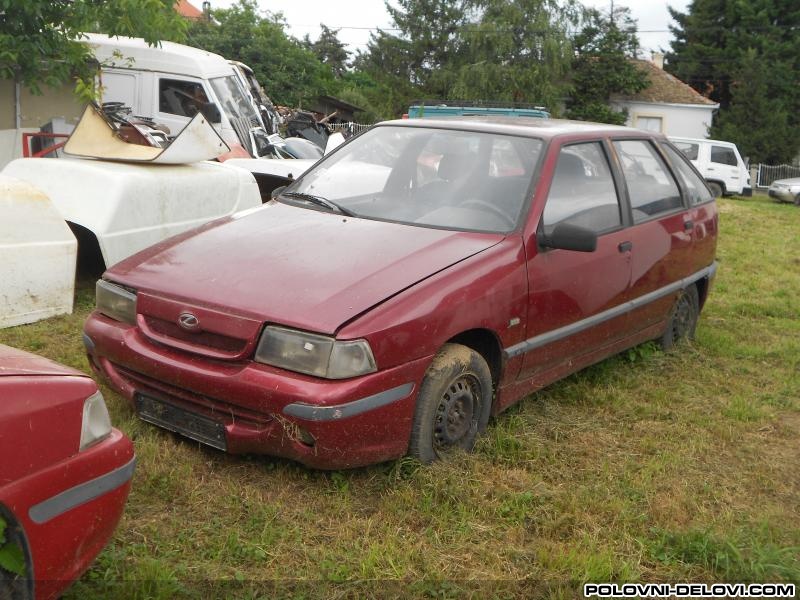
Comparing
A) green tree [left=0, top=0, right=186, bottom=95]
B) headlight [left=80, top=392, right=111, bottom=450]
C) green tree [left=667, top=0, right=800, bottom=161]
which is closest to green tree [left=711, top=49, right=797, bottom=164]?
green tree [left=667, top=0, right=800, bottom=161]

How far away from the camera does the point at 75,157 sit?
6.95 meters

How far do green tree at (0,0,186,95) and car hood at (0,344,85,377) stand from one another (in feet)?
23.1

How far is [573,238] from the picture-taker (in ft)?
13.7

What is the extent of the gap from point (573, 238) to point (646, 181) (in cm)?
151

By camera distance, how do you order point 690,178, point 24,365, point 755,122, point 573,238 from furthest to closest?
point 755,122 < point 690,178 < point 573,238 < point 24,365

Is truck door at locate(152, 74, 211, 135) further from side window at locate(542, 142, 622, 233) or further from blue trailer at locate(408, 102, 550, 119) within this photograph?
side window at locate(542, 142, 622, 233)

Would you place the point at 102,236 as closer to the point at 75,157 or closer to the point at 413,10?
the point at 75,157

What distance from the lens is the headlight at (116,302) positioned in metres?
3.87

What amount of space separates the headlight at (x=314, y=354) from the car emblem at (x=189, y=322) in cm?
31

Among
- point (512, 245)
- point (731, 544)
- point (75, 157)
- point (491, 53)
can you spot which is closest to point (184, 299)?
point (512, 245)

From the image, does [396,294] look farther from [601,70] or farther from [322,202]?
[601,70]

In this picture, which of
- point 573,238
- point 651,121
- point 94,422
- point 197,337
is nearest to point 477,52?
point 651,121

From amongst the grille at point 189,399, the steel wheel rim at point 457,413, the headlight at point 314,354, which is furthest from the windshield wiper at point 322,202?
the grille at point 189,399

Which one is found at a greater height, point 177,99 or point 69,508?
point 177,99
